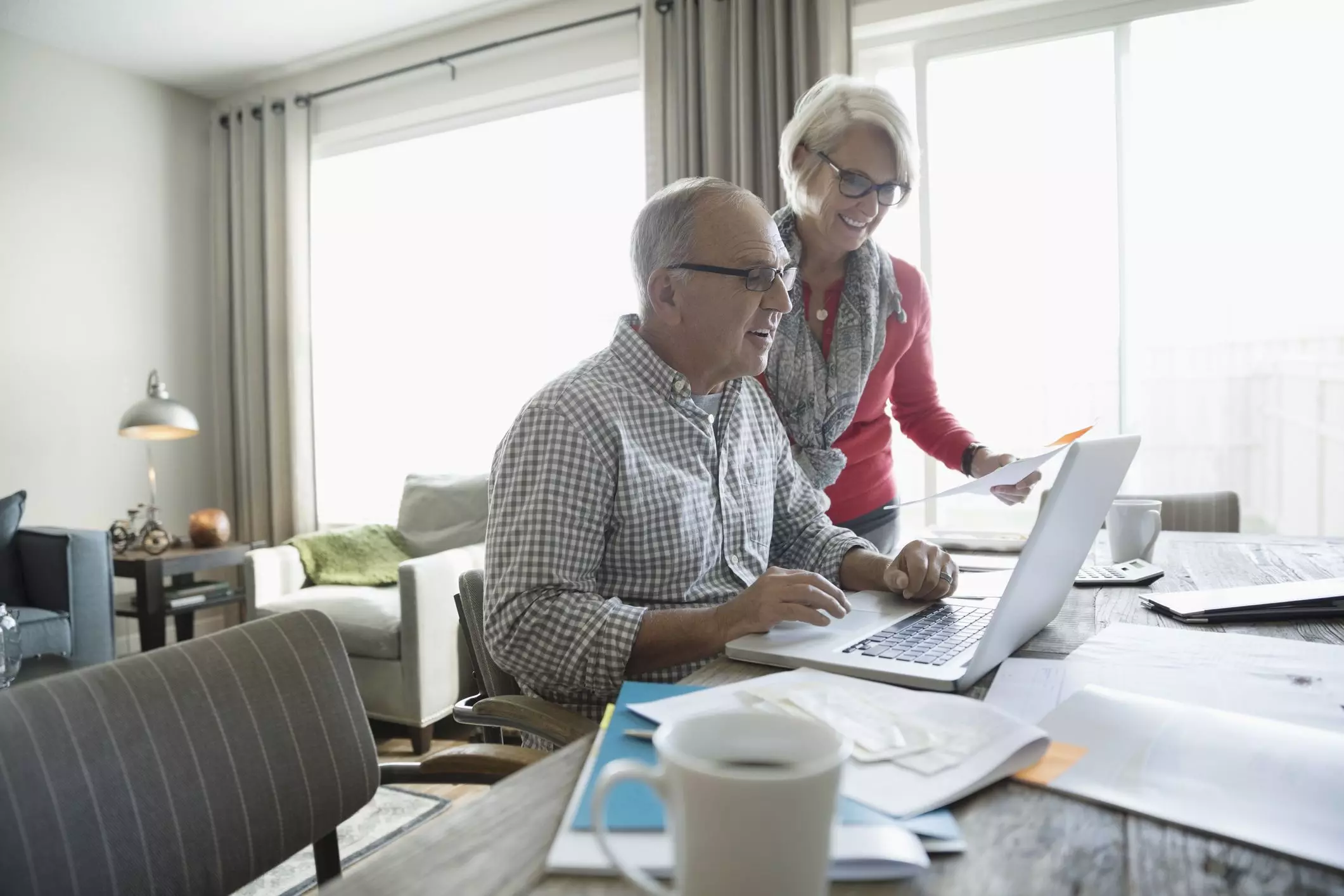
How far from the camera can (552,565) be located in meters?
1.07

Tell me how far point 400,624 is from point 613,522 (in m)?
2.01

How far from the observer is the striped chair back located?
26.9 inches

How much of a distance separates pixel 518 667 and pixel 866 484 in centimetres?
99

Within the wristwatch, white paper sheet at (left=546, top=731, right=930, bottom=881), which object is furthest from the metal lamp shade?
white paper sheet at (left=546, top=731, right=930, bottom=881)

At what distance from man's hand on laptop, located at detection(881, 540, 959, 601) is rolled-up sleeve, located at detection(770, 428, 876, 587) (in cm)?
18

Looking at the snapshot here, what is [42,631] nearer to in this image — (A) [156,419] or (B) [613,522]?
(A) [156,419]

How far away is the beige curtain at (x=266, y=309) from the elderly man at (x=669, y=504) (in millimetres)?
3587

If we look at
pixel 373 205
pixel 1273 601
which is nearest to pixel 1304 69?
pixel 1273 601

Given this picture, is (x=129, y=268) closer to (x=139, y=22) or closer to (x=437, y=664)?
(x=139, y=22)

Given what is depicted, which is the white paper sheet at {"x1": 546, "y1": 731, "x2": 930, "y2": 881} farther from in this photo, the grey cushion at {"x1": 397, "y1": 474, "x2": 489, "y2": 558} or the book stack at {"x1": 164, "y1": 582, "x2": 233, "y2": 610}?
the book stack at {"x1": 164, "y1": 582, "x2": 233, "y2": 610}

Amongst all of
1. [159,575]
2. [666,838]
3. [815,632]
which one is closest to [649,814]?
[666,838]

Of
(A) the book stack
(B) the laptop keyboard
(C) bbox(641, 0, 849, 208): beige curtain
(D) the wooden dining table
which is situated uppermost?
(C) bbox(641, 0, 849, 208): beige curtain

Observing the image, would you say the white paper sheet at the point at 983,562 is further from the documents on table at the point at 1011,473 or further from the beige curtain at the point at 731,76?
the beige curtain at the point at 731,76

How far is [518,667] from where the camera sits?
1082 mm
